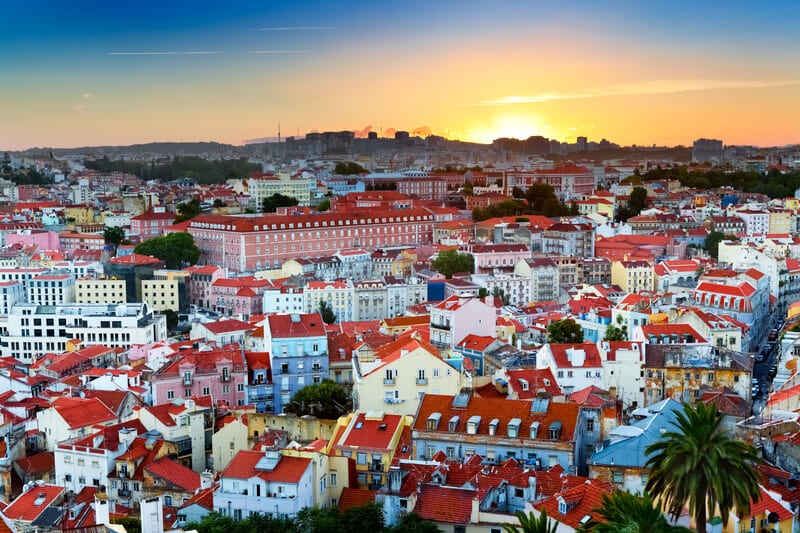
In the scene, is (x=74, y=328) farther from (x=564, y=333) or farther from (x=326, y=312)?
(x=564, y=333)

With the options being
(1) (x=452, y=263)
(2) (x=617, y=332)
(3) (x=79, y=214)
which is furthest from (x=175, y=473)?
(3) (x=79, y=214)

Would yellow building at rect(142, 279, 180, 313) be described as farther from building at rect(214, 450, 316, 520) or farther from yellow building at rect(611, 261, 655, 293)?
building at rect(214, 450, 316, 520)

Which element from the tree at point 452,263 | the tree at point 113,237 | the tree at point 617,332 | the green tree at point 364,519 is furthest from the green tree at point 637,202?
the green tree at point 364,519

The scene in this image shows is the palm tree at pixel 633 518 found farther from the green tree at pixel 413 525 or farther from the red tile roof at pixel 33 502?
the red tile roof at pixel 33 502

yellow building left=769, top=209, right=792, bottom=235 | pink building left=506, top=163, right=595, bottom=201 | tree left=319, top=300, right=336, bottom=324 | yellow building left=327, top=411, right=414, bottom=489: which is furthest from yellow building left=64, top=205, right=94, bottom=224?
yellow building left=327, top=411, right=414, bottom=489

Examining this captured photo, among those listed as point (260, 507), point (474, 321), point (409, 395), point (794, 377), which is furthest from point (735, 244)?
point (260, 507)

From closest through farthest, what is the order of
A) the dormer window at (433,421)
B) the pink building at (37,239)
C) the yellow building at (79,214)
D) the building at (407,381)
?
the dormer window at (433,421) → the building at (407,381) → the pink building at (37,239) → the yellow building at (79,214)
